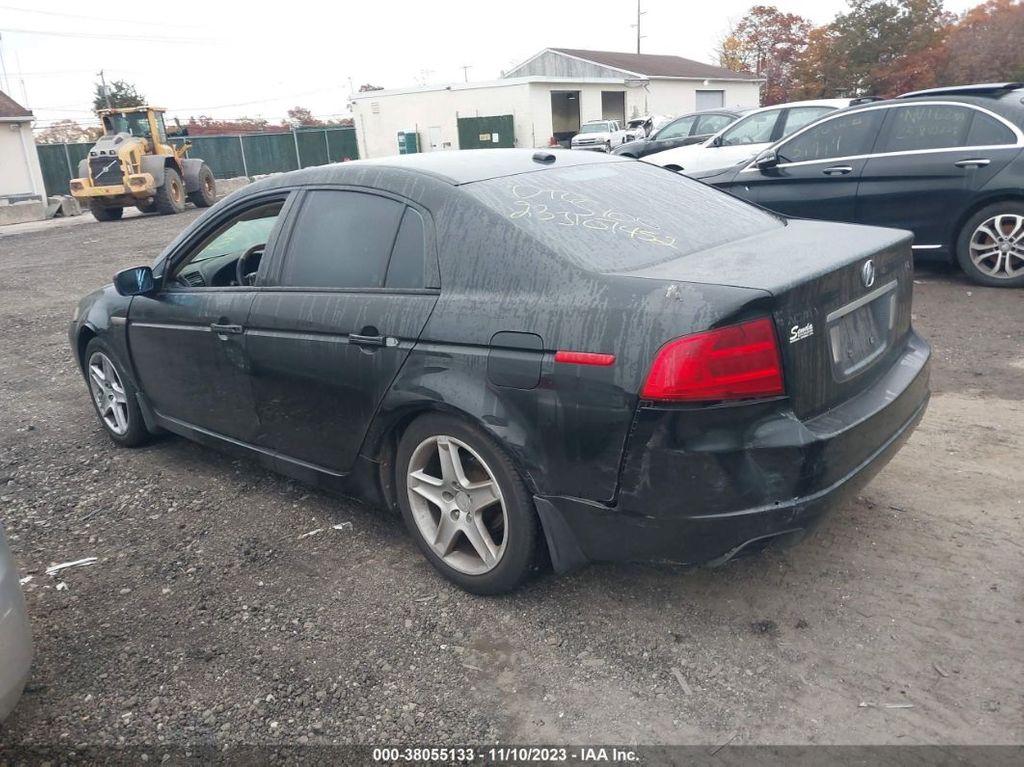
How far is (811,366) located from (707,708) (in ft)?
3.67

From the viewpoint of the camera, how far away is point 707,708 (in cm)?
262

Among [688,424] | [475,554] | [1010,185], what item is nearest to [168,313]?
[475,554]

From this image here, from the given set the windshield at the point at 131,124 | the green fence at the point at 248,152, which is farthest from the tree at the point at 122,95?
the windshield at the point at 131,124

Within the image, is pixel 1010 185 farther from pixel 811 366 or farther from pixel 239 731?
pixel 239 731

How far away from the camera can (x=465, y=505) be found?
3191 millimetres

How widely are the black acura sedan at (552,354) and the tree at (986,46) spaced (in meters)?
45.1

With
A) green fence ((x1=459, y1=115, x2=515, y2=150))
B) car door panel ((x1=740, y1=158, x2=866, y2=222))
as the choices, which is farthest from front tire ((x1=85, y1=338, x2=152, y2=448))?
green fence ((x1=459, y1=115, x2=515, y2=150))

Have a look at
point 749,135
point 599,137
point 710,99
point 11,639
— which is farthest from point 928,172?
point 710,99

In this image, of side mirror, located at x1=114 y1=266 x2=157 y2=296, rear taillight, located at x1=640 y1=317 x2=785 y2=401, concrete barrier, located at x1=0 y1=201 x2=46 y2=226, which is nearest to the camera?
rear taillight, located at x1=640 y1=317 x2=785 y2=401

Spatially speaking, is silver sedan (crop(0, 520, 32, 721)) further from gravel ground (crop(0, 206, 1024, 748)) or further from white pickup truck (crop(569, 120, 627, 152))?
white pickup truck (crop(569, 120, 627, 152))

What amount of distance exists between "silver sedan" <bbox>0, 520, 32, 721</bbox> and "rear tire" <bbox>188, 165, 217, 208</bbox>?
2365cm

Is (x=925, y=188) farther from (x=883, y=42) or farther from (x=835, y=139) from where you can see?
(x=883, y=42)

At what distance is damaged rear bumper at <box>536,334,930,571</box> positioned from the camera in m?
2.61

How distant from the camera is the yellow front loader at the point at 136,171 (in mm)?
21875
